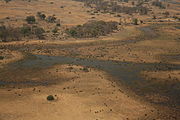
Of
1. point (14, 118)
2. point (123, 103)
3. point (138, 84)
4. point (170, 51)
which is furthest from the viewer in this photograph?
point (170, 51)

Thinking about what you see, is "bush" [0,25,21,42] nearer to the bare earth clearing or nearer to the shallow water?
the bare earth clearing

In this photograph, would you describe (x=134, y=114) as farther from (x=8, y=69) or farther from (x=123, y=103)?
(x=8, y=69)

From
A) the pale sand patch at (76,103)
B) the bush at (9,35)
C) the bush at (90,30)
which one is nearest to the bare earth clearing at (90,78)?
the pale sand patch at (76,103)

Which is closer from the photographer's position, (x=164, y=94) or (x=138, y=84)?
(x=164, y=94)

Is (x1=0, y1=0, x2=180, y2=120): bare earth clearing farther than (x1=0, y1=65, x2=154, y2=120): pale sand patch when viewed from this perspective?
Yes

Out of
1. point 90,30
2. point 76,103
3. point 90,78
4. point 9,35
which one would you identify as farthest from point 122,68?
point 9,35

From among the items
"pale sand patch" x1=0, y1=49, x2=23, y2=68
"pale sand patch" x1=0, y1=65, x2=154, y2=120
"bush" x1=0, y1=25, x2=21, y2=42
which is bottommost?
"pale sand patch" x1=0, y1=65, x2=154, y2=120

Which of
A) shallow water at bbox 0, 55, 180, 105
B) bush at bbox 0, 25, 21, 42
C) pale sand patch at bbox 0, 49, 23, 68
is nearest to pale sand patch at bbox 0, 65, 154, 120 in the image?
shallow water at bbox 0, 55, 180, 105

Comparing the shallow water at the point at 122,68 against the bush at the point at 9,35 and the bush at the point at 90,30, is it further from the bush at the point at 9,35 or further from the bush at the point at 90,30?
the bush at the point at 90,30

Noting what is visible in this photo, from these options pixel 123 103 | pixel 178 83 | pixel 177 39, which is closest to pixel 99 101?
pixel 123 103

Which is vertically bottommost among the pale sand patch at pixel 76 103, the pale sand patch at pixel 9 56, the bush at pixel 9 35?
the pale sand patch at pixel 76 103

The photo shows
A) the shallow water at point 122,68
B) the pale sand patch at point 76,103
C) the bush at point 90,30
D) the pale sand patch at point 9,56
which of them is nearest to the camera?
the pale sand patch at point 76,103
